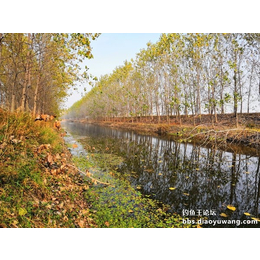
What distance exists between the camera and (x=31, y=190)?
3383 mm

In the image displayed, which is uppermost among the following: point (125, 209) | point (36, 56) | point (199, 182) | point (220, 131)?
point (36, 56)

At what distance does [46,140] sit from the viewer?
6.30 meters

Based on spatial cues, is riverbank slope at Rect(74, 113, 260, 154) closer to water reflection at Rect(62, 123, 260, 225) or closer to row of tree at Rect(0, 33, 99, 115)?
water reflection at Rect(62, 123, 260, 225)

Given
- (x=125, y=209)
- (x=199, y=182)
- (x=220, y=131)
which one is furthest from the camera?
(x=199, y=182)

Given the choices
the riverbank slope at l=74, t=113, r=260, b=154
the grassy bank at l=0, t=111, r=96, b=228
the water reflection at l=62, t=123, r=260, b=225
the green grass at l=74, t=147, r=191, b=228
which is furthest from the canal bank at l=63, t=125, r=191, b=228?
the riverbank slope at l=74, t=113, r=260, b=154

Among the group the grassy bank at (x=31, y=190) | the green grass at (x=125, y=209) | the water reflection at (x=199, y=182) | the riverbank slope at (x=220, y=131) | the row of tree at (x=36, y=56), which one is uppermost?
the row of tree at (x=36, y=56)

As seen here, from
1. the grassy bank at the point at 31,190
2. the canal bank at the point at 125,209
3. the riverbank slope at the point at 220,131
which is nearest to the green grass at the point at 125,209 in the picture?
the canal bank at the point at 125,209

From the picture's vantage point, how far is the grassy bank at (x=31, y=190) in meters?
2.83

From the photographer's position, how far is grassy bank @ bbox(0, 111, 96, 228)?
2.83 metres

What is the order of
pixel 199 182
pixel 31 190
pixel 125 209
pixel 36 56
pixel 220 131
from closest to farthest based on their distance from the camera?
pixel 31 190, pixel 125 209, pixel 220 131, pixel 199 182, pixel 36 56

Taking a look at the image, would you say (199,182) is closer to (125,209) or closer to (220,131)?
(220,131)

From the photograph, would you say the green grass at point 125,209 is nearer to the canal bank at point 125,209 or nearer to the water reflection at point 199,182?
the canal bank at point 125,209

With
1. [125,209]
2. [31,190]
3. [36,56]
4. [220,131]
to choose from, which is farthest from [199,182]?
[36,56]
